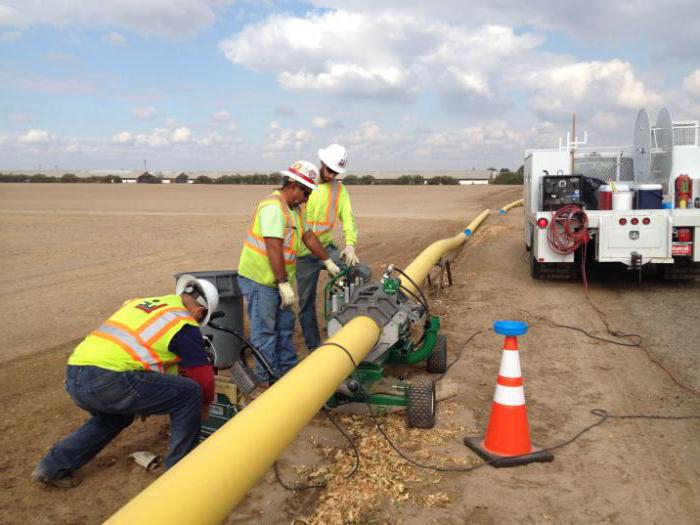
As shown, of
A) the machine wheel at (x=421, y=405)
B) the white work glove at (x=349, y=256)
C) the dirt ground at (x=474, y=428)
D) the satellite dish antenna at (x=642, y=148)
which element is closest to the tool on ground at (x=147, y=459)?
the dirt ground at (x=474, y=428)

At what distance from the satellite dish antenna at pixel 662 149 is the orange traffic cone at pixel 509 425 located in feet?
25.2

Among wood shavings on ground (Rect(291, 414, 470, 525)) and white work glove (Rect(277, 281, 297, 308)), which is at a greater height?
white work glove (Rect(277, 281, 297, 308))

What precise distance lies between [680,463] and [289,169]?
3.52 meters

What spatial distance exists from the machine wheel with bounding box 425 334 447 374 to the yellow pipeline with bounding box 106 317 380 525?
2128 millimetres

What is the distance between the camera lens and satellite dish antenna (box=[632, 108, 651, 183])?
11266 mm

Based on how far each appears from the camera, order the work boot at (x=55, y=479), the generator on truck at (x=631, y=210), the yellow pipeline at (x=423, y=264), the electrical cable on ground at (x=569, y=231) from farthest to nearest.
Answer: the electrical cable on ground at (x=569, y=231)
the generator on truck at (x=631, y=210)
the yellow pipeline at (x=423, y=264)
the work boot at (x=55, y=479)

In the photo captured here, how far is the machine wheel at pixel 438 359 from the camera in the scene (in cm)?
587

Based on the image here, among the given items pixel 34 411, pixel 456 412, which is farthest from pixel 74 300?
pixel 456 412

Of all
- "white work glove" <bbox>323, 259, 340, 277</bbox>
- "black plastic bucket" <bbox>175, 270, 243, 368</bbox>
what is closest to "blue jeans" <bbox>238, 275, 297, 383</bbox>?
"black plastic bucket" <bbox>175, 270, 243, 368</bbox>

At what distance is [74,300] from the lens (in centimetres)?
942

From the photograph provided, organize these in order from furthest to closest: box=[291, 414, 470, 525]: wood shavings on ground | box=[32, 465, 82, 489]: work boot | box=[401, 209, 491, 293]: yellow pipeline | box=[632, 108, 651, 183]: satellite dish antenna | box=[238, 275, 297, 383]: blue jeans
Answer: box=[632, 108, 651, 183]: satellite dish antenna → box=[401, 209, 491, 293]: yellow pipeline → box=[238, 275, 297, 383]: blue jeans → box=[32, 465, 82, 489]: work boot → box=[291, 414, 470, 525]: wood shavings on ground

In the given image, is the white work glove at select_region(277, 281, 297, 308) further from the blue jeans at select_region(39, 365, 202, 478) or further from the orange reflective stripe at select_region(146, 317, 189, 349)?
the orange reflective stripe at select_region(146, 317, 189, 349)

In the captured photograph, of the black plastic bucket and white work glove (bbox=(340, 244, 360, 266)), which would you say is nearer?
the black plastic bucket

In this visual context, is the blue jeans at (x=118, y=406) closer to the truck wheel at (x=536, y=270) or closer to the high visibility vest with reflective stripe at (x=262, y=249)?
the high visibility vest with reflective stripe at (x=262, y=249)
